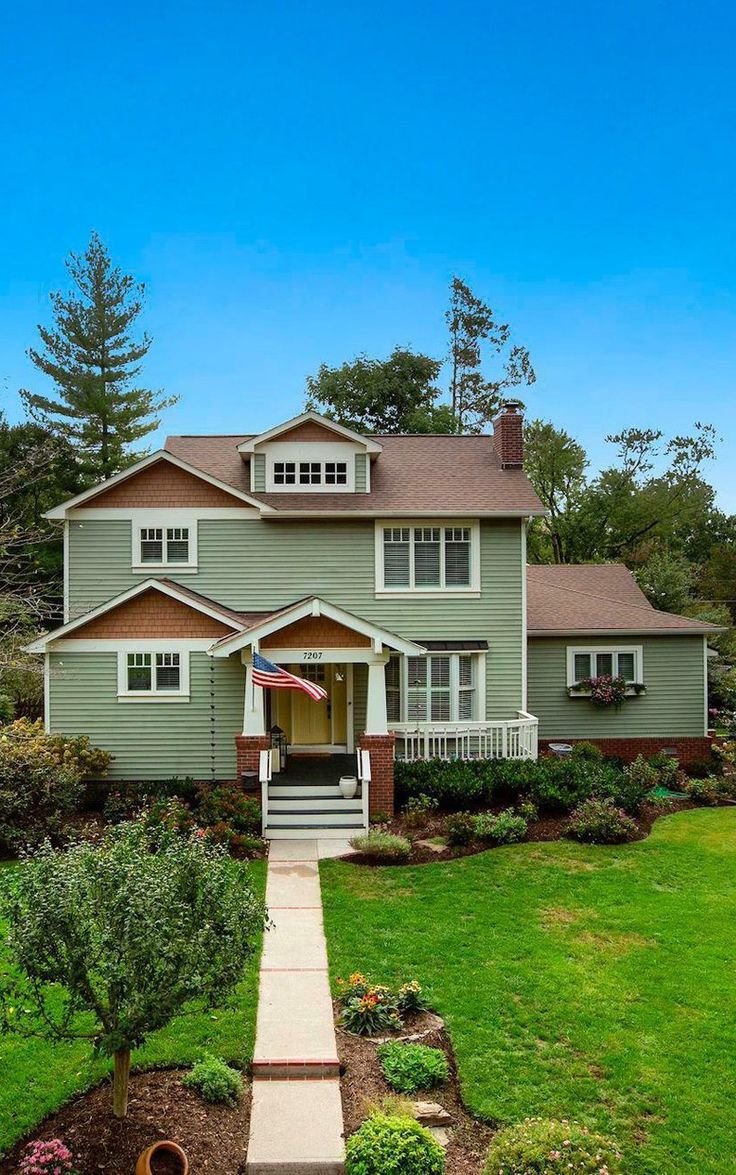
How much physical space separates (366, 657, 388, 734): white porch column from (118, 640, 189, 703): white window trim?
157 inches

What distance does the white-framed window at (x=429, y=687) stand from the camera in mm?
18516

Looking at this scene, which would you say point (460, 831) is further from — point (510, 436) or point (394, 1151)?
point (510, 436)

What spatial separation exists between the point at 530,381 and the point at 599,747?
2413cm

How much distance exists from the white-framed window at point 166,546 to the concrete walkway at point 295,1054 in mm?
8967

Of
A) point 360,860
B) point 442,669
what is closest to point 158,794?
point 360,860

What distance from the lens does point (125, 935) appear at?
5.36 meters

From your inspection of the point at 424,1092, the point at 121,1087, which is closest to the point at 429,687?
the point at 424,1092

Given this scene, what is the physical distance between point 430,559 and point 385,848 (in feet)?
25.2

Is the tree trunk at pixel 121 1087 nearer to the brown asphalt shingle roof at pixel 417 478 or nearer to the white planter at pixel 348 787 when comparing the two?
the white planter at pixel 348 787

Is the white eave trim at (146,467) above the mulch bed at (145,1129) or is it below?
above

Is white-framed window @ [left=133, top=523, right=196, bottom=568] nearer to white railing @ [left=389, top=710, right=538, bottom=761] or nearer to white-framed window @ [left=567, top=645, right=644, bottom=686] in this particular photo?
white railing @ [left=389, top=710, right=538, bottom=761]

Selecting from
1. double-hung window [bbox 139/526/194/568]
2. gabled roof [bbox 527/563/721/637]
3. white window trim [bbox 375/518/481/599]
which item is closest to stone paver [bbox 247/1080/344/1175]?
white window trim [bbox 375/518/481/599]

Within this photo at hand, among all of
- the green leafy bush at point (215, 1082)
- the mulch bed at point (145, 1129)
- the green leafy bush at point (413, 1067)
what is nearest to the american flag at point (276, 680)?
the green leafy bush at point (413, 1067)

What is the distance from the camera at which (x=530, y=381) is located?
39656mm
